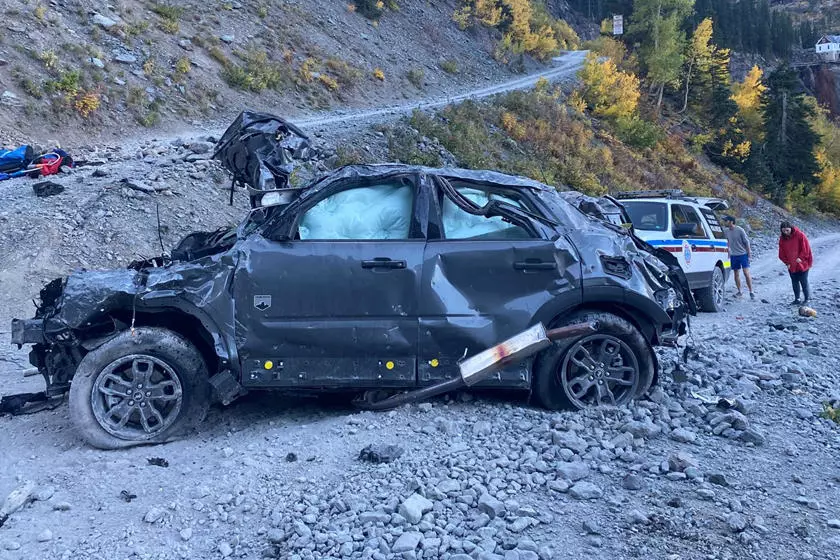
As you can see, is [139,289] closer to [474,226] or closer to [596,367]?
[474,226]

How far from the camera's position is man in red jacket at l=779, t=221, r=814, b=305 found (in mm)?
11672

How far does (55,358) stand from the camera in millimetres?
4926

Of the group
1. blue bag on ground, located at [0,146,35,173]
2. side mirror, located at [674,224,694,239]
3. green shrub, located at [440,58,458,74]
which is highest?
green shrub, located at [440,58,458,74]

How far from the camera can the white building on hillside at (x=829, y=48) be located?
3719 inches

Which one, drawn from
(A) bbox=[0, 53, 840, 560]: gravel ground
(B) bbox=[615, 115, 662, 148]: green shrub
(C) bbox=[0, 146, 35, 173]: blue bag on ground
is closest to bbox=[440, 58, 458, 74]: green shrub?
(B) bbox=[615, 115, 662, 148]: green shrub

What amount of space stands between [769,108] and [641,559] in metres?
50.8

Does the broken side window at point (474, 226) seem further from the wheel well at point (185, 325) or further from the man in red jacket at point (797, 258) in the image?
the man in red jacket at point (797, 258)

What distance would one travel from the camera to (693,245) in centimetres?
1159

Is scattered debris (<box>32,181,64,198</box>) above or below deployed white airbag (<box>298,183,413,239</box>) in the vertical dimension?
above

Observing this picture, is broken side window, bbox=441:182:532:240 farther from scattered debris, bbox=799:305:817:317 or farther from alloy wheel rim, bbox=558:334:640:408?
scattered debris, bbox=799:305:817:317

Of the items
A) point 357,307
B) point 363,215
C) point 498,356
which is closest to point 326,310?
point 357,307

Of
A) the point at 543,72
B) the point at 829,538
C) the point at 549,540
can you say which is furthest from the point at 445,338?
the point at 543,72

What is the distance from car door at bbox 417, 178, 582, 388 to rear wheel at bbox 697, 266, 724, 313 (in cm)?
750

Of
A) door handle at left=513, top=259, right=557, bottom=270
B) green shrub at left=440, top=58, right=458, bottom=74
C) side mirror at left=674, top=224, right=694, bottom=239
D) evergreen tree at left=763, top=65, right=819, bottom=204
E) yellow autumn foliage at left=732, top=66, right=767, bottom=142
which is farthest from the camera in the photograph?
yellow autumn foliage at left=732, top=66, right=767, bottom=142
